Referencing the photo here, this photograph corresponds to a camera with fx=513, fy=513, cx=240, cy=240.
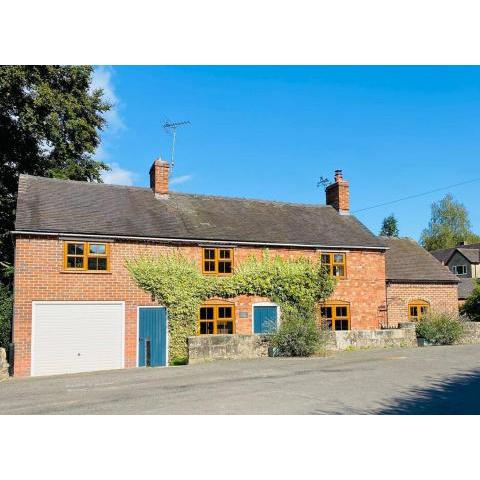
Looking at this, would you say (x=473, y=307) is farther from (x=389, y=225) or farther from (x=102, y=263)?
(x=389, y=225)

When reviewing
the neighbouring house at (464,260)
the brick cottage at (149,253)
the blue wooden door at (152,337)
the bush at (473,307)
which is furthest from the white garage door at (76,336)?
the neighbouring house at (464,260)

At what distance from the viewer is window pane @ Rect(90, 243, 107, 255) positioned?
2058cm

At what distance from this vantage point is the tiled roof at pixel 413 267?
91.8ft

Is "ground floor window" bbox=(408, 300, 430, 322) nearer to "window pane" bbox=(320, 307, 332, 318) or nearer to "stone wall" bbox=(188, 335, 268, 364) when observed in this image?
"window pane" bbox=(320, 307, 332, 318)

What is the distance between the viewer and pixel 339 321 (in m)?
24.8

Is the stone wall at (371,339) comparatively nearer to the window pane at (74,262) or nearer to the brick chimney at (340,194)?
the brick chimney at (340,194)

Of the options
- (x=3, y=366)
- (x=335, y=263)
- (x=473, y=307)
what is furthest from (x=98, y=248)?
(x=473, y=307)

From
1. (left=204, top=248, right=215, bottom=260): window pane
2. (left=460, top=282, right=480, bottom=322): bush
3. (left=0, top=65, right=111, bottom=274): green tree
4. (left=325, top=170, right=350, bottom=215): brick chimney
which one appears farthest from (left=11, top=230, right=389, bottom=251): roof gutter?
(left=0, top=65, right=111, bottom=274): green tree

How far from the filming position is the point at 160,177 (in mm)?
25344

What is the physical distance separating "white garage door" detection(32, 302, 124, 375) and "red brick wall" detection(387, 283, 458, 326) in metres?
14.3

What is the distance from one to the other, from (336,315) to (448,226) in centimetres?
6005

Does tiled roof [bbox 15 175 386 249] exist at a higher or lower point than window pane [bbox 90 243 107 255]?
higher

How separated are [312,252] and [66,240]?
1128 centimetres

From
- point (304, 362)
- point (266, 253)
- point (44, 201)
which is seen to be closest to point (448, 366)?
point (304, 362)
